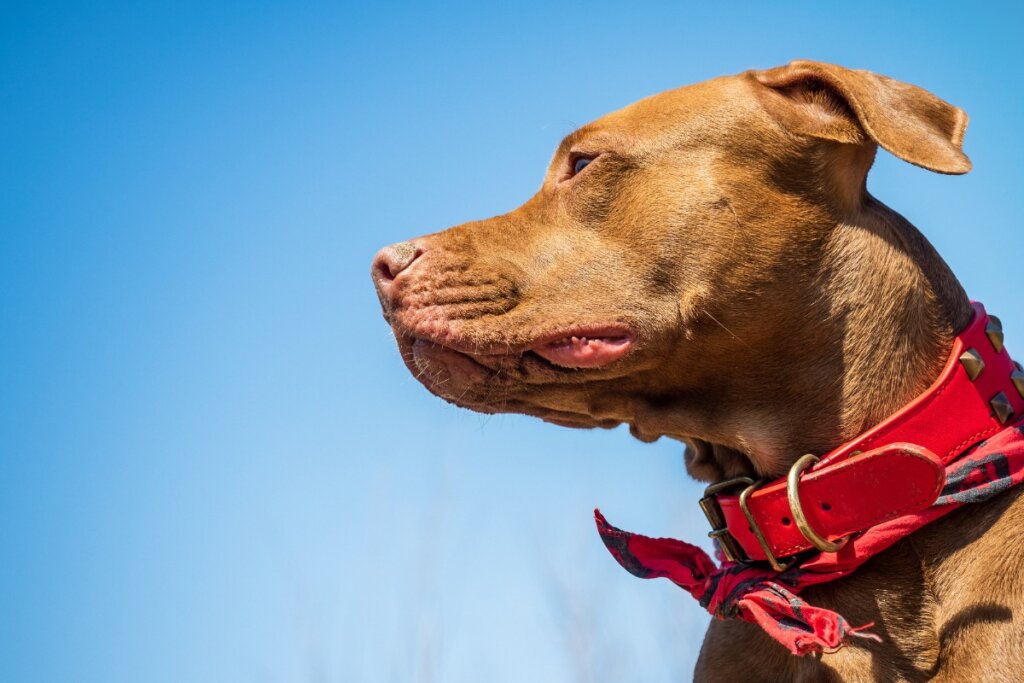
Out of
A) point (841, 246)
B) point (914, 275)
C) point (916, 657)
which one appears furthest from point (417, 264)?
point (916, 657)

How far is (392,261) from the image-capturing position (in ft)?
13.8

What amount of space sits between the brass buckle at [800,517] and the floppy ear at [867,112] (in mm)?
1120

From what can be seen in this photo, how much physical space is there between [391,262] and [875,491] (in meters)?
1.95

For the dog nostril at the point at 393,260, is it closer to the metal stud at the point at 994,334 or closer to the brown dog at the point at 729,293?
the brown dog at the point at 729,293

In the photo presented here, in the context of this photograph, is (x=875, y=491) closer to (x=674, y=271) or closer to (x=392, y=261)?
(x=674, y=271)

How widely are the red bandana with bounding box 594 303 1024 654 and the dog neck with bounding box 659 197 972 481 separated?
5.7 inches

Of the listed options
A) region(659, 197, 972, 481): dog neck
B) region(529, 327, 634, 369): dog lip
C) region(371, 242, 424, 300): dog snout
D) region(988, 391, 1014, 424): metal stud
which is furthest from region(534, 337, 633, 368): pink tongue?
region(988, 391, 1014, 424): metal stud

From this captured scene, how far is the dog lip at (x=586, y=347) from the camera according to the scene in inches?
159

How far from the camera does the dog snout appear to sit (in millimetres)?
4184

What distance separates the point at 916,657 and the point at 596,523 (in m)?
1.30

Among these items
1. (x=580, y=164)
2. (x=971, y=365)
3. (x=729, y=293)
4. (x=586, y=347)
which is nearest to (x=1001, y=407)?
(x=971, y=365)

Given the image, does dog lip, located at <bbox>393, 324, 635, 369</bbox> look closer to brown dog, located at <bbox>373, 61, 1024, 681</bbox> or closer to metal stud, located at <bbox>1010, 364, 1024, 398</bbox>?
brown dog, located at <bbox>373, 61, 1024, 681</bbox>

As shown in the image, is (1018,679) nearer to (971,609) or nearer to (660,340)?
(971,609)

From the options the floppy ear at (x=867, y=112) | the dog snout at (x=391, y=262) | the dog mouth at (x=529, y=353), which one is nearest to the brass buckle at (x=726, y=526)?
the dog mouth at (x=529, y=353)
